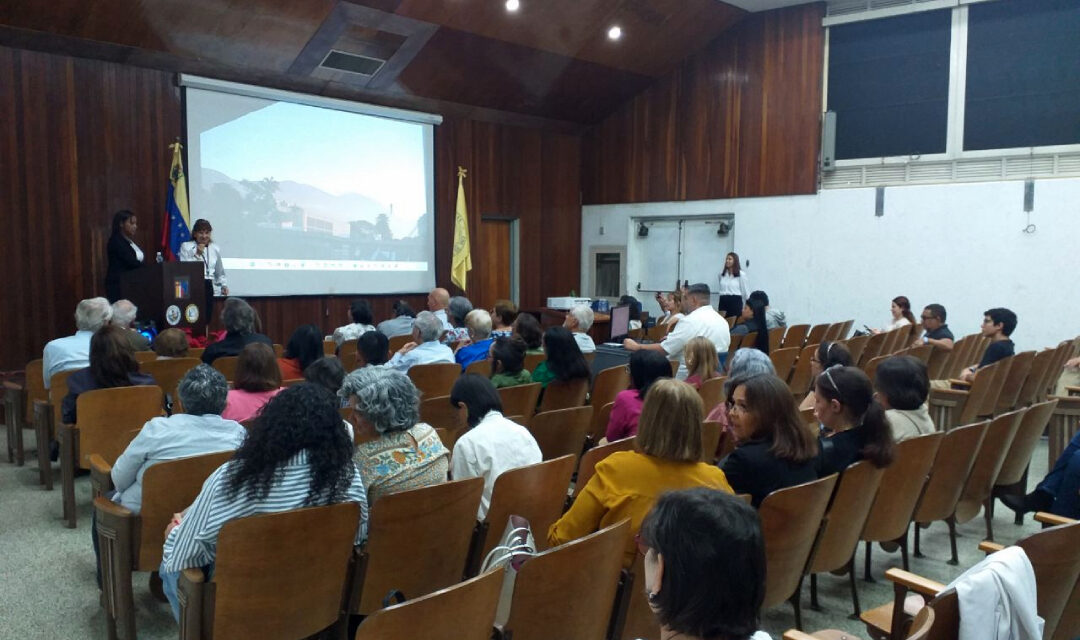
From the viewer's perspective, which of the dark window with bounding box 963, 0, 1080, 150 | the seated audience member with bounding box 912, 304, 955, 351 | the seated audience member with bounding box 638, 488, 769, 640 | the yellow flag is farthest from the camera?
the yellow flag

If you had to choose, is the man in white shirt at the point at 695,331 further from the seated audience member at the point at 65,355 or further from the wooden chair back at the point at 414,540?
the seated audience member at the point at 65,355

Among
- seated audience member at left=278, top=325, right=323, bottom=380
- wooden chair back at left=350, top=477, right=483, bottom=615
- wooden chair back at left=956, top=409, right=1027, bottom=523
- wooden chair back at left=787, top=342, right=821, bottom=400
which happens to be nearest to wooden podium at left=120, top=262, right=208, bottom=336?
seated audience member at left=278, top=325, right=323, bottom=380

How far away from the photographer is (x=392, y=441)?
104 inches

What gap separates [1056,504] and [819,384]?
104 centimetres

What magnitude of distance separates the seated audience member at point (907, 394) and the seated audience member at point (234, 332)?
3668 mm

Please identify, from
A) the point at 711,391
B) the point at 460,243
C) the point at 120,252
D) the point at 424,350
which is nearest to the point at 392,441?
the point at 711,391

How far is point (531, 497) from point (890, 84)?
30.8ft

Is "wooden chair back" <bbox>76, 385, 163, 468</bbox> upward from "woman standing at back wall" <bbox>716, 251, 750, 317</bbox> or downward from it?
downward

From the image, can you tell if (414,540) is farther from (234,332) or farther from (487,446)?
(234,332)

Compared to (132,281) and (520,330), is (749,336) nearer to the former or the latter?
(520,330)

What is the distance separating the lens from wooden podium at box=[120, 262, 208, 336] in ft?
22.1

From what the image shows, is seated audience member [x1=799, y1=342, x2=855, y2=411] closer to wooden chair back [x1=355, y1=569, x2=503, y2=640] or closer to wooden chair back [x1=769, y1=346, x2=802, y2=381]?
wooden chair back [x1=769, y1=346, x2=802, y2=381]

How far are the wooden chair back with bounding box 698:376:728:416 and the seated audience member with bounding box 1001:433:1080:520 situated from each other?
1.53 m

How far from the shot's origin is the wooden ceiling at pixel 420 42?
23.2 feet
